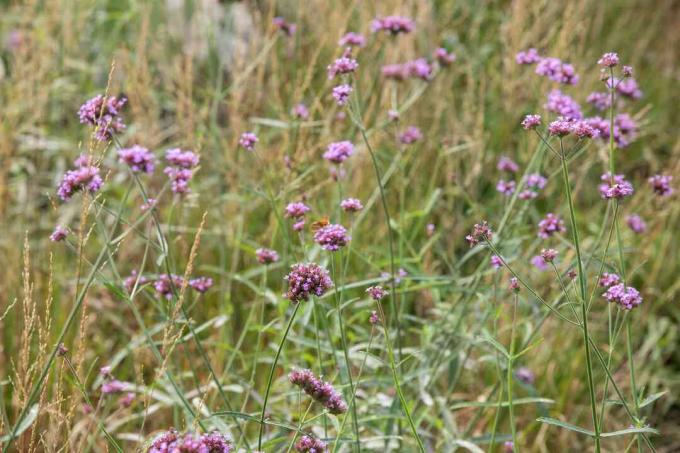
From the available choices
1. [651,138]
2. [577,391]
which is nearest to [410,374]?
[577,391]

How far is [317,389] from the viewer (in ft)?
5.34

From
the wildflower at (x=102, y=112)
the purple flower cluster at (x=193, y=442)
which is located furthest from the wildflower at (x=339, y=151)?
the purple flower cluster at (x=193, y=442)

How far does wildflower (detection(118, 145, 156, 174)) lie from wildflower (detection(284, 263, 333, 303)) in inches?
16.9

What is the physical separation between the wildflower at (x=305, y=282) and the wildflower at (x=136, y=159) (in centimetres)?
43

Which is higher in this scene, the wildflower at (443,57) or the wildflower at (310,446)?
the wildflower at (443,57)

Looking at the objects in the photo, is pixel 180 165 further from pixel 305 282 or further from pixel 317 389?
pixel 317 389

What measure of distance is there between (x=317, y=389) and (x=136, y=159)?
2.12ft

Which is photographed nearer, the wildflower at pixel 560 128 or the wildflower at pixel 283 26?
the wildflower at pixel 560 128

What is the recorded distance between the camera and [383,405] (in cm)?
246

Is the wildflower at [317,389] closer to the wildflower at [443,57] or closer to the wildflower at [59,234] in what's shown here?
the wildflower at [59,234]

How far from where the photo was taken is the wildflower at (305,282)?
1.65 m

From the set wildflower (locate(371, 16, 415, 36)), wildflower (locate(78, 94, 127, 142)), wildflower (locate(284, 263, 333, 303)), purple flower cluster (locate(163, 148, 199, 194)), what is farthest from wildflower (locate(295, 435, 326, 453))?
wildflower (locate(371, 16, 415, 36))

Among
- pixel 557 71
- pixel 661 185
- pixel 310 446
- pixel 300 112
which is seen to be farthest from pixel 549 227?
pixel 300 112

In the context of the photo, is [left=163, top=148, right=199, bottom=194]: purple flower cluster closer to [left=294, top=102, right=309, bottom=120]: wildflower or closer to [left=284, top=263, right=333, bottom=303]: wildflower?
[left=284, top=263, right=333, bottom=303]: wildflower
